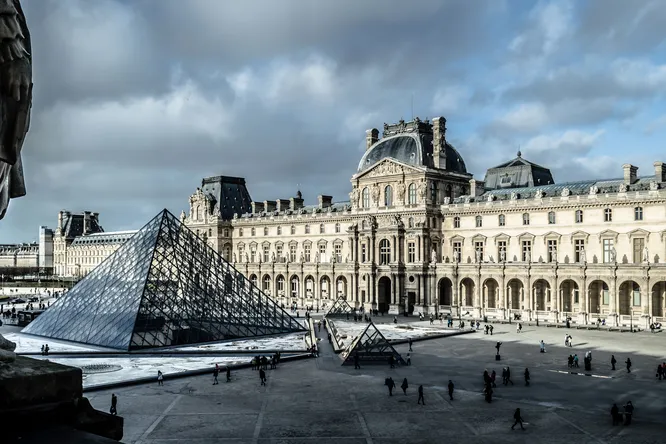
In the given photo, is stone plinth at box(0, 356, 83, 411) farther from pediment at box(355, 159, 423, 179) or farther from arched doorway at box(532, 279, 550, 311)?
pediment at box(355, 159, 423, 179)

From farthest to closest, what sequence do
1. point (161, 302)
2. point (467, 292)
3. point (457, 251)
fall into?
point (457, 251) → point (467, 292) → point (161, 302)

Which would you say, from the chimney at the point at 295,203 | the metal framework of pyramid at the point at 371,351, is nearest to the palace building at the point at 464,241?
the chimney at the point at 295,203

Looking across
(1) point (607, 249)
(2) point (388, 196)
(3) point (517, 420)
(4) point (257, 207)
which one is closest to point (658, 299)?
(1) point (607, 249)

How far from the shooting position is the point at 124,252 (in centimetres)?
4584

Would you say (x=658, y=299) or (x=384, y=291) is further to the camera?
(x=384, y=291)

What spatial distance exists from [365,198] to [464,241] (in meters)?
11.3

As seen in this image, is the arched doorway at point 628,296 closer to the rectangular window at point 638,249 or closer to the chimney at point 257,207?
the rectangular window at point 638,249

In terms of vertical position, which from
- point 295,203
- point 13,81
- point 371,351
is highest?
point 295,203

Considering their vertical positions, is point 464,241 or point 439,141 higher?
point 439,141

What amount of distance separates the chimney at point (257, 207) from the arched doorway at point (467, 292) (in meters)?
33.3

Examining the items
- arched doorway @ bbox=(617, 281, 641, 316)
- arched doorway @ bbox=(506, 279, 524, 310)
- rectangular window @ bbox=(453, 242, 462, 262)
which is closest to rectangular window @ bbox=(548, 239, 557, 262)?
arched doorway @ bbox=(506, 279, 524, 310)

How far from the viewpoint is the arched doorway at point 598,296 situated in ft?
165

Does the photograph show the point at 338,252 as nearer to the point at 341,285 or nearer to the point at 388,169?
the point at 341,285

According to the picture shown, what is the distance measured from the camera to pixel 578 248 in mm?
52000
